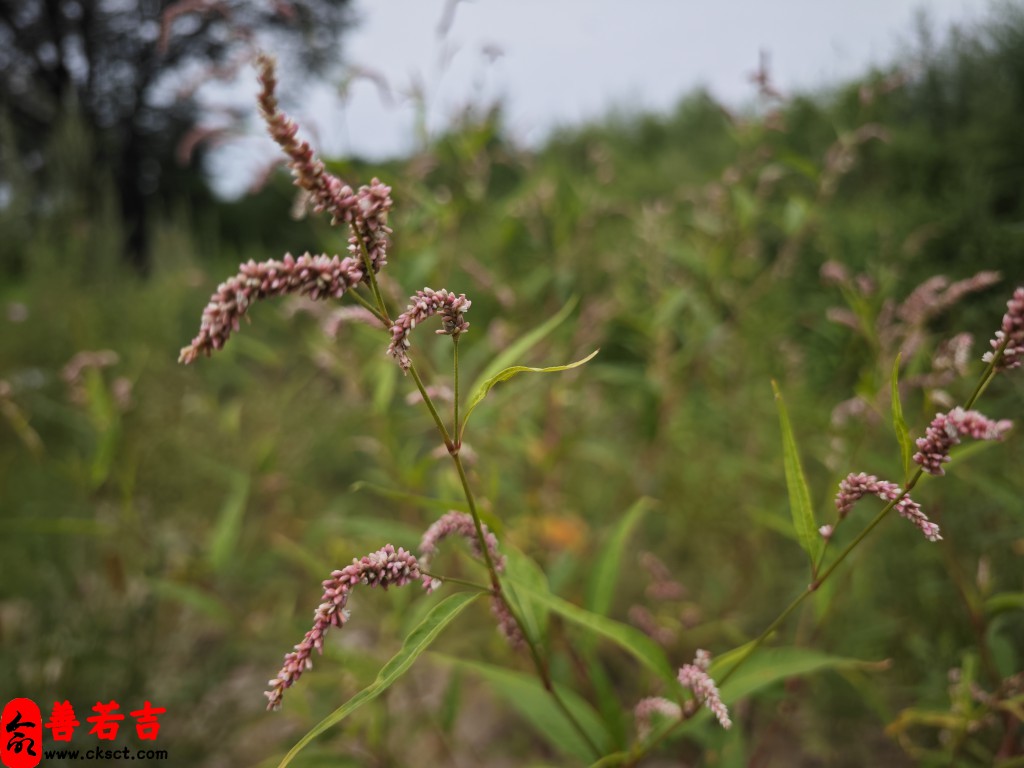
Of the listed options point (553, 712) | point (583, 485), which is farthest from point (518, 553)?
point (583, 485)

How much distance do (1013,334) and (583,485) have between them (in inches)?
89.6

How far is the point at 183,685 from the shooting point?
1.77 metres

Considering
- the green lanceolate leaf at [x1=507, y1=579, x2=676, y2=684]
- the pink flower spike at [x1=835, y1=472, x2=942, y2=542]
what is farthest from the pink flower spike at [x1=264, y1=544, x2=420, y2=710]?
the pink flower spike at [x1=835, y1=472, x2=942, y2=542]

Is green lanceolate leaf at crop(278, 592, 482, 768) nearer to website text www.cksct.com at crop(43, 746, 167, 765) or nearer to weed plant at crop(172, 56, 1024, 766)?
weed plant at crop(172, 56, 1024, 766)

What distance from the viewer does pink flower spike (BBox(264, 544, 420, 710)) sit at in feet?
1.96

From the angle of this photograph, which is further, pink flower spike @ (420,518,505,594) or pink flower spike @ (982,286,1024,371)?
pink flower spike @ (420,518,505,594)

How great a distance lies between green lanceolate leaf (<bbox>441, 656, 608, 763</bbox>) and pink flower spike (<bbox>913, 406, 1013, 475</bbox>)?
0.63 metres

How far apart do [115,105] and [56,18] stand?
1.48 meters

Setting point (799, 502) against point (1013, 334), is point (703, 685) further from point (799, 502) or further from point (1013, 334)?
point (1013, 334)

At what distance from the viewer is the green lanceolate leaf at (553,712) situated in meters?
1.05

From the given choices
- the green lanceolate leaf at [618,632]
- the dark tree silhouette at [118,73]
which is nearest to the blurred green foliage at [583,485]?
the green lanceolate leaf at [618,632]

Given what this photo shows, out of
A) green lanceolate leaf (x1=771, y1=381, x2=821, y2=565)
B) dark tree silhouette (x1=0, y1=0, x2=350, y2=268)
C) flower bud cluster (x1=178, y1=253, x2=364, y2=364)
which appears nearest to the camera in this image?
flower bud cluster (x1=178, y1=253, x2=364, y2=364)

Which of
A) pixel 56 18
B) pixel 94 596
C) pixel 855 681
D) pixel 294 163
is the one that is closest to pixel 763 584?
pixel 855 681

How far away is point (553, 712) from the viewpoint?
109cm
